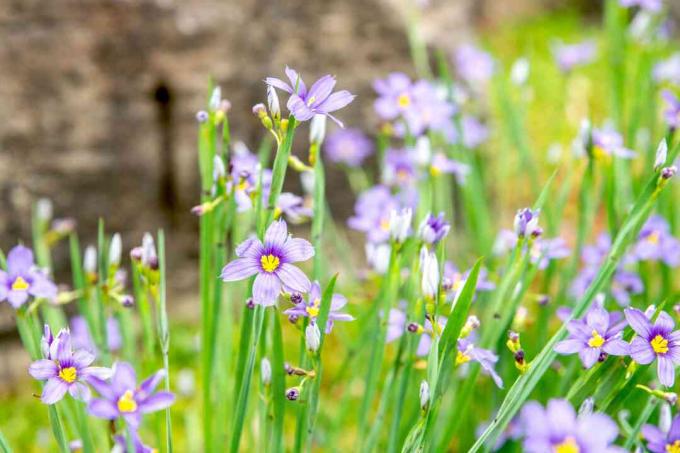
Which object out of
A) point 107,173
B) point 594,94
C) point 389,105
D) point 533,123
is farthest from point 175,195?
point 594,94

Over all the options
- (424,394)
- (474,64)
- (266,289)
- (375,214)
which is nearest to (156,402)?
(266,289)

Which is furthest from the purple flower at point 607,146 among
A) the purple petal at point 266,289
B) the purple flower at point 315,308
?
the purple petal at point 266,289

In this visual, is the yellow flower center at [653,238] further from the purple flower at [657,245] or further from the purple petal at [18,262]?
the purple petal at [18,262]

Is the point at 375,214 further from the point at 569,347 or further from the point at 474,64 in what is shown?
the point at 474,64

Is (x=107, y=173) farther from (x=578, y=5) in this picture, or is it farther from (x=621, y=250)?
(x=578, y=5)

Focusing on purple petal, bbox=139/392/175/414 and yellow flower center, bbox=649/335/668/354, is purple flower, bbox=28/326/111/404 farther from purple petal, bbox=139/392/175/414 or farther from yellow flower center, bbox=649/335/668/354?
yellow flower center, bbox=649/335/668/354

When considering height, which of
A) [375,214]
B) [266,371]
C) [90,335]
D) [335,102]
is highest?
[335,102]
